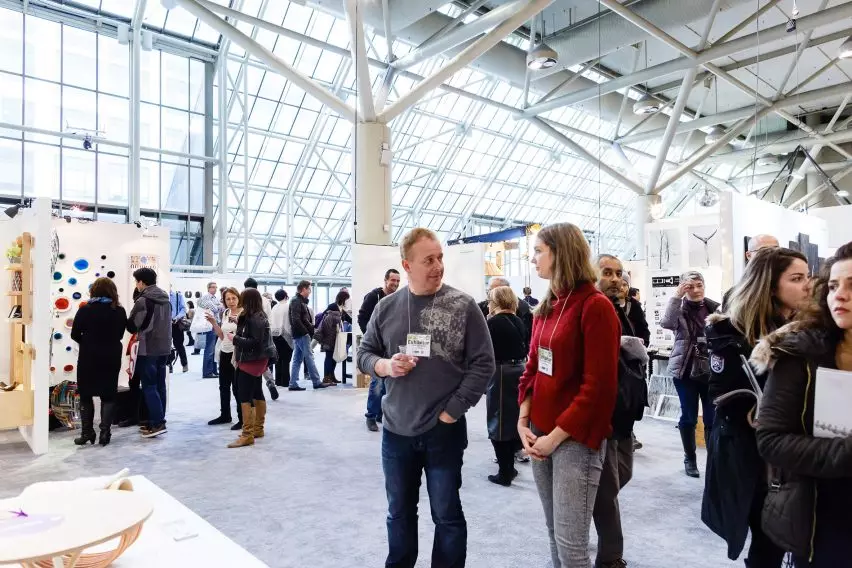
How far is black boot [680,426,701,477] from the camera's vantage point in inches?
167

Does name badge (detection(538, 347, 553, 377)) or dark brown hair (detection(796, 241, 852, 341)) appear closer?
dark brown hair (detection(796, 241, 852, 341))

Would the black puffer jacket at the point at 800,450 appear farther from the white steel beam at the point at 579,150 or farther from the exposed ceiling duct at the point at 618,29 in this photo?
the white steel beam at the point at 579,150

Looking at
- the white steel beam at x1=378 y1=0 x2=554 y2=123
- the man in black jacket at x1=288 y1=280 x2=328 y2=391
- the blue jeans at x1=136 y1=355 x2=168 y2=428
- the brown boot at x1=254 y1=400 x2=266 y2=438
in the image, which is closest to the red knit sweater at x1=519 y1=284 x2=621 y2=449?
the brown boot at x1=254 y1=400 x2=266 y2=438

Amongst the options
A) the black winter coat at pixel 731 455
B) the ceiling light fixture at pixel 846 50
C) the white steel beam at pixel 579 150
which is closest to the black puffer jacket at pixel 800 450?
the black winter coat at pixel 731 455

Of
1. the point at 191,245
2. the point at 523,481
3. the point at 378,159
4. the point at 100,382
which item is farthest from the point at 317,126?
the point at 523,481

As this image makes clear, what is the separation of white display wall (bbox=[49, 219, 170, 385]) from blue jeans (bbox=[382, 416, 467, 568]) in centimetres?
522

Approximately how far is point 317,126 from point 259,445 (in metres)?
13.3

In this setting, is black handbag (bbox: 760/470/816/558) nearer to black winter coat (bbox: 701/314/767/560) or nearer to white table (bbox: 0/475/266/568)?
black winter coat (bbox: 701/314/767/560)

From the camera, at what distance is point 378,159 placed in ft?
29.7

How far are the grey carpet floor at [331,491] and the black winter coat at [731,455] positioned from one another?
107cm

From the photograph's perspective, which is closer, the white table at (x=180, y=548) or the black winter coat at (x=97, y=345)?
the white table at (x=180, y=548)

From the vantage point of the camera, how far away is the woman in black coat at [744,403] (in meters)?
1.85

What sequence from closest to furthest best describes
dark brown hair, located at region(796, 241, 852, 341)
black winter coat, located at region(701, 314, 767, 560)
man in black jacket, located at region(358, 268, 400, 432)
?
dark brown hair, located at region(796, 241, 852, 341) → black winter coat, located at region(701, 314, 767, 560) → man in black jacket, located at region(358, 268, 400, 432)

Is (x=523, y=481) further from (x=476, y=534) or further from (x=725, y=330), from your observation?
(x=725, y=330)
